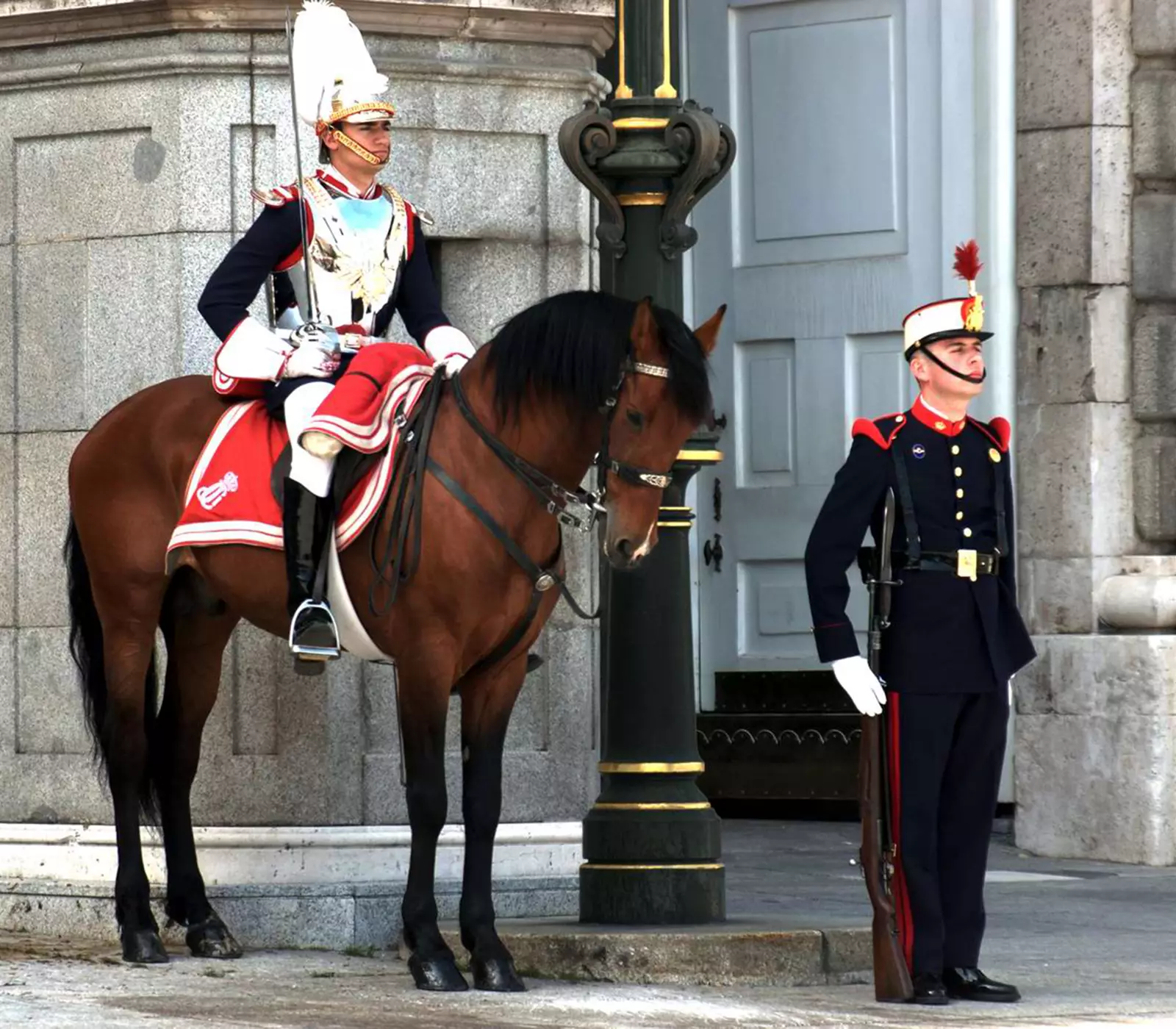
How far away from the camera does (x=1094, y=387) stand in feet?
35.6

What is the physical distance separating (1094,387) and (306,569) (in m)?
4.29

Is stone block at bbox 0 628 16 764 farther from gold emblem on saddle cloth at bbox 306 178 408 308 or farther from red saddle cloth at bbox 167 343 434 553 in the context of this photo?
gold emblem on saddle cloth at bbox 306 178 408 308

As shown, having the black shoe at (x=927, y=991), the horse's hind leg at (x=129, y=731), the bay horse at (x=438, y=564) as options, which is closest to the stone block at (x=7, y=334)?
the bay horse at (x=438, y=564)

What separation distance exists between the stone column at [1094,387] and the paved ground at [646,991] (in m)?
1.25

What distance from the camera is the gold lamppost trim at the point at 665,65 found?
26.2 ft

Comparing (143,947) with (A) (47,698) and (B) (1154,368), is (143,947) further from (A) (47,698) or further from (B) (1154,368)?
(B) (1154,368)

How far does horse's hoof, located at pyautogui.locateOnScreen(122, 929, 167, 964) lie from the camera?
8000 mm

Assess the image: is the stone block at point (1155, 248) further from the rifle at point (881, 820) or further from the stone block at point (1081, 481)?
the rifle at point (881, 820)

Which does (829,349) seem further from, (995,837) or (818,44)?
(995,837)

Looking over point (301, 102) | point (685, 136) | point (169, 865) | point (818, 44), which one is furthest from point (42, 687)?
point (818, 44)

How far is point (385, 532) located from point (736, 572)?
4752 mm

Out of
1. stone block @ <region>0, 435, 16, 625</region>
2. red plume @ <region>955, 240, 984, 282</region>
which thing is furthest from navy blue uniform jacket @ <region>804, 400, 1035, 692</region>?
stone block @ <region>0, 435, 16, 625</region>

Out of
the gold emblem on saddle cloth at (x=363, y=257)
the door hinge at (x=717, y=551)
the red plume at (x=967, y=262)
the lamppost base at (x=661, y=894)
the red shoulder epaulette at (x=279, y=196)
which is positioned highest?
the red shoulder epaulette at (x=279, y=196)

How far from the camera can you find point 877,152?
11.8 meters
